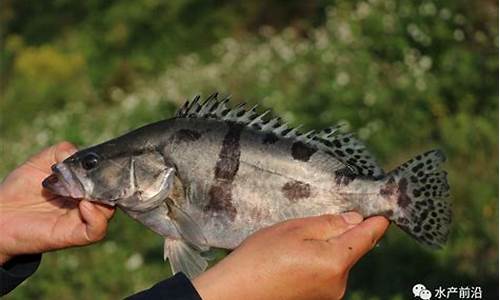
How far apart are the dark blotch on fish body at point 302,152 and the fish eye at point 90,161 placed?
1.98 ft

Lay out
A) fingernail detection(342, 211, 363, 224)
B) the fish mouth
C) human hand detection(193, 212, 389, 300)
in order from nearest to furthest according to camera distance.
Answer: human hand detection(193, 212, 389, 300) < fingernail detection(342, 211, 363, 224) < the fish mouth

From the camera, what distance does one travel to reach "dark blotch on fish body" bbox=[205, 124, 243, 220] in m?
2.79

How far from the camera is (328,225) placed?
263 centimetres

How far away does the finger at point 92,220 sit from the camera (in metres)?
2.93

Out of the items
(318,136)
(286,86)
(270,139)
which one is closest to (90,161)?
(270,139)

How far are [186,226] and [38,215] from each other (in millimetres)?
707

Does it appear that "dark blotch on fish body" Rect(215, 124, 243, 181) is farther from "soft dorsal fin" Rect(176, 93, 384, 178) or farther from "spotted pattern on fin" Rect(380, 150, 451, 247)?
"spotted pattern on fin" Rect(380, 150, 451, 247)

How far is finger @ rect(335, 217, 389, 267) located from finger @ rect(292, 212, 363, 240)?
0.04 metres

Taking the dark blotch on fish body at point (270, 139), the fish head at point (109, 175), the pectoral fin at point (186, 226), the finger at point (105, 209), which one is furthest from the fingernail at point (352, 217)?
the finger at point (105, 209)

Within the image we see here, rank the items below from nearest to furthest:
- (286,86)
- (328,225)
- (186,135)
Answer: (328,225), (186,135), (286,86)

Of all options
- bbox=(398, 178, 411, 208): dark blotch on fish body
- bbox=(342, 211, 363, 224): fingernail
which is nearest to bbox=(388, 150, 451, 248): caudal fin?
bbox=(398, 178, 411, 208): dark blotch on fish body

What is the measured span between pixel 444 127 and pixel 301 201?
3905mm

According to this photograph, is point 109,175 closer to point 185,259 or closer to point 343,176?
point 185,259

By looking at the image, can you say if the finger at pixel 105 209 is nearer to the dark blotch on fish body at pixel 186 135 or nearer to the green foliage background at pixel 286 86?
the dark blotch on fish body at pixel 186 135
